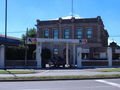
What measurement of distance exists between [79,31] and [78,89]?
44625mm

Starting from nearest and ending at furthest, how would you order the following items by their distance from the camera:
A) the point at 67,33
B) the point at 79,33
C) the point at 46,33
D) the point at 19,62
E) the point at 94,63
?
the point at 19,62 → the point at 94,63 → the point at 79,33 → the point at 67,33 → the point at 46,33

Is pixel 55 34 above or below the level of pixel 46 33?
below

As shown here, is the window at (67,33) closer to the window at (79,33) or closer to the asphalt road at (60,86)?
the window at (79,33)

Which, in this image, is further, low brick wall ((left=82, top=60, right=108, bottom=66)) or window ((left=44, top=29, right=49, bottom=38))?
window ((left=44, top=29, right=49, bottom=38))

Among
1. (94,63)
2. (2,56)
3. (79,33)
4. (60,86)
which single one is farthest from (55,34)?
(60,86)

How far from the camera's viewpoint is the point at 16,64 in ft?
119

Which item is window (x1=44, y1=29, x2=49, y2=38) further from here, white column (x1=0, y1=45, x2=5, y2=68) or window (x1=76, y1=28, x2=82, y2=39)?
white column (x1=0, y1=45, x2=5, y2=68)

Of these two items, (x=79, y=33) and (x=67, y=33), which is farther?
(x=67, y=33)

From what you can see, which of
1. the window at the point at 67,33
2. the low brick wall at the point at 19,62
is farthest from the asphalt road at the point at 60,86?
the window at the point at 67,33

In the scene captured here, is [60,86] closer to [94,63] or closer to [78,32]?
[94,63]

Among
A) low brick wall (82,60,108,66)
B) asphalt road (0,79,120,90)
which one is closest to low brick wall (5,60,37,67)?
low brick wall (82,60,108,66)

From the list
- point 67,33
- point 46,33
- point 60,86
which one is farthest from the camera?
point 46,33

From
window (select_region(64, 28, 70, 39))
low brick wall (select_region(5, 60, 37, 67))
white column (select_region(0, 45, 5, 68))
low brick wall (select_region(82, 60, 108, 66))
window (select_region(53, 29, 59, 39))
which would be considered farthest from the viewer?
window (select_region(53, 29, 59, 39))

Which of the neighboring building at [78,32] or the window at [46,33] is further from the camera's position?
the window at [46,33]
